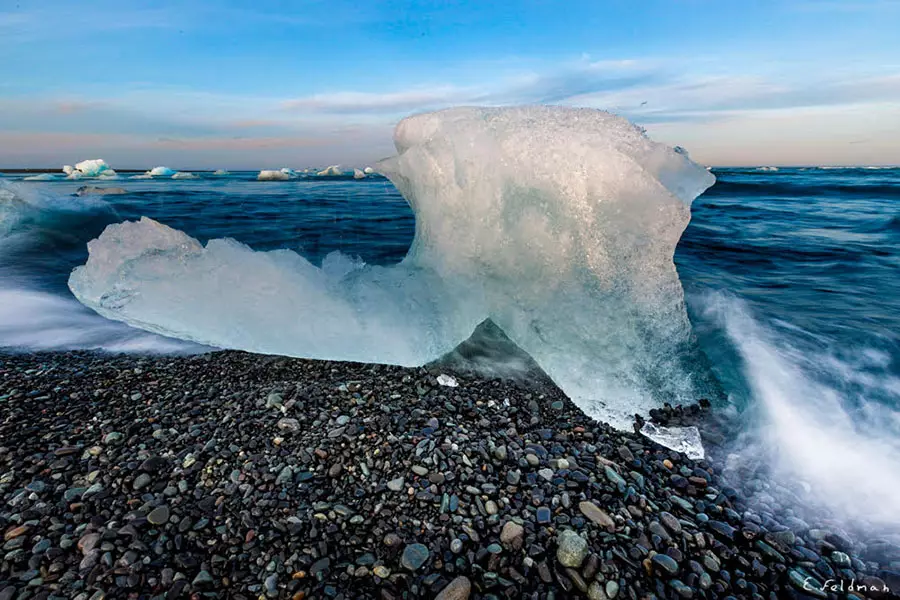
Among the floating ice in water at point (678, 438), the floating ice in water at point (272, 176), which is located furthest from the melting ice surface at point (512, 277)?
the floating ice in water at point (272, 176)

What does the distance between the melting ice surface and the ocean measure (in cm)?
62

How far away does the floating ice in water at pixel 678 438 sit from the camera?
3486mm

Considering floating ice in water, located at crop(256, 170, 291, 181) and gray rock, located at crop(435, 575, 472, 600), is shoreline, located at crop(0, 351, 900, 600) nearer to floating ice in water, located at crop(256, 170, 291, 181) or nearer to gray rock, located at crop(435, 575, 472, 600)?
gray rock, located at crop(435, 575, 472, 600)

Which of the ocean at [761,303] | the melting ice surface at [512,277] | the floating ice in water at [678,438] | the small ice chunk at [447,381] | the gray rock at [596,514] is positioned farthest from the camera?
the melting ice surface at [512,277]

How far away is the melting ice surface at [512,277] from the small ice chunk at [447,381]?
397 mm

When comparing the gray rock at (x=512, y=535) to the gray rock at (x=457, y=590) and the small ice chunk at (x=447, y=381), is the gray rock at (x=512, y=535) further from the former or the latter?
the small ice chunk at (x=447, y=381)

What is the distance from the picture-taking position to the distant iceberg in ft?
142

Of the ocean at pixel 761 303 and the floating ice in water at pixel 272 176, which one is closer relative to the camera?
the ocean at pixel 761 303

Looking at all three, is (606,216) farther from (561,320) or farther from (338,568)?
(338,568)

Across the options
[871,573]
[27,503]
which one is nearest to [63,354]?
[27,503]

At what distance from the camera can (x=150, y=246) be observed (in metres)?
6.02

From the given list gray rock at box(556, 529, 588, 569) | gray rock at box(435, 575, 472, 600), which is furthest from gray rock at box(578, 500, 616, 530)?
gray rock at box(435, 575, 472, 600)

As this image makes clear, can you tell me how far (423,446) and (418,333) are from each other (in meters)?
1.72

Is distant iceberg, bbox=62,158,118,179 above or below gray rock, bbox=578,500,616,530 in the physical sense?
above
